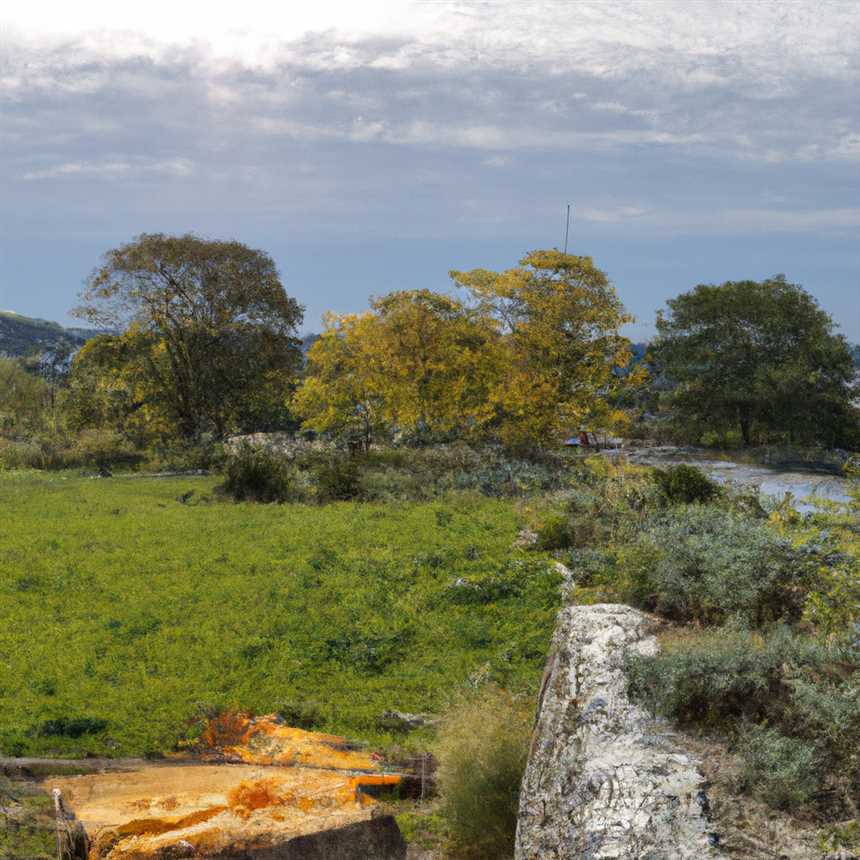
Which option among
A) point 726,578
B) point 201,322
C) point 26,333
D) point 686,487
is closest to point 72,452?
point 201,322

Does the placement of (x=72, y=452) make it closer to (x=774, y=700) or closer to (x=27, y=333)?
(x=774, y=700)

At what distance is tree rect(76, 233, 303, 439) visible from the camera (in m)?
28.0

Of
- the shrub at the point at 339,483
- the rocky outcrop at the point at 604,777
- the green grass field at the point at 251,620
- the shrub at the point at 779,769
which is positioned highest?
the shrub at the point at 779,769

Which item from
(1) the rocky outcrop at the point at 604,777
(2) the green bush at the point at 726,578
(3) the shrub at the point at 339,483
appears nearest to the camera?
(1) the rocky outcrop at the point at 604,777

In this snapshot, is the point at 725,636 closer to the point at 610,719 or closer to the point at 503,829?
the point at 610,719

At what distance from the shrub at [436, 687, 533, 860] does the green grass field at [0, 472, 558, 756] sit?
1.58m

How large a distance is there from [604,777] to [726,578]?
3.17 m

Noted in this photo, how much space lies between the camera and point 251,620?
9.59 m

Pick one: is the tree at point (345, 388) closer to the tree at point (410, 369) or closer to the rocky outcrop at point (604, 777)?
the tree at point (410, 369)

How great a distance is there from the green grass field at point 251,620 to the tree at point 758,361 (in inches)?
566

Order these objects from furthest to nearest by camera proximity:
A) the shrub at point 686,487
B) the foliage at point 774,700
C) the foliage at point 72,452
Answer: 1. the foliage at point 72,452
2. the shrub at point 686,487
3. the foliage at point 774,700

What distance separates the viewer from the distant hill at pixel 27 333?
4887 inches

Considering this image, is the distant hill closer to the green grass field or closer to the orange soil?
the green grass field

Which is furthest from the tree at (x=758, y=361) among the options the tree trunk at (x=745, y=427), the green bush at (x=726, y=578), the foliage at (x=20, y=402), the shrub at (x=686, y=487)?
the foliage at (x=20, y=402)
